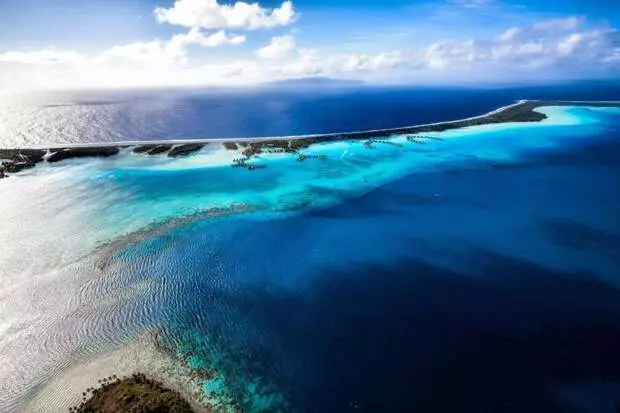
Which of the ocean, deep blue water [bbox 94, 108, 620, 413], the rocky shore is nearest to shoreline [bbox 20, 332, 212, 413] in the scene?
the ocean

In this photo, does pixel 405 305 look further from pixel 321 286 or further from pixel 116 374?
pixel 116 374

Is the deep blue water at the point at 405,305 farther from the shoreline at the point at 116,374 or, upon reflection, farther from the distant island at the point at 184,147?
the distant island at the point at 184,147

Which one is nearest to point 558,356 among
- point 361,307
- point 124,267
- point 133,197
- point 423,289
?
point 423,289

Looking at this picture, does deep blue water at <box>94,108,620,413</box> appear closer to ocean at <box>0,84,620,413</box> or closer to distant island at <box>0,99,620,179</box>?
ocean at <box>0,84,620,413</box>

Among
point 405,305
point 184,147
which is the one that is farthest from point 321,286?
point 184,147

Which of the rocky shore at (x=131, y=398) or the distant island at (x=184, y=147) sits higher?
the distant island at (x=184, y=147)

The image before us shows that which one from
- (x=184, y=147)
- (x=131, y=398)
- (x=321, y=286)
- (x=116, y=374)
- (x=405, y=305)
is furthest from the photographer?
(x=184, y=147)

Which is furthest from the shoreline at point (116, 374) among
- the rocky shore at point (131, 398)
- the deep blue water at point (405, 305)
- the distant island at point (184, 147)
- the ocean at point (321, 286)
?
the distant island at point (184, 147)

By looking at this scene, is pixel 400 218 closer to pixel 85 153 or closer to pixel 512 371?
pixel 512 371

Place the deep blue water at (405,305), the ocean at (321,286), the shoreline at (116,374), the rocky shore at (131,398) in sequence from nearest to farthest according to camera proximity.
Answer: the rocky shore at (131,398), the shoreline at (116,374), the deep blue water at (405,305), the ocean at (321,286)
